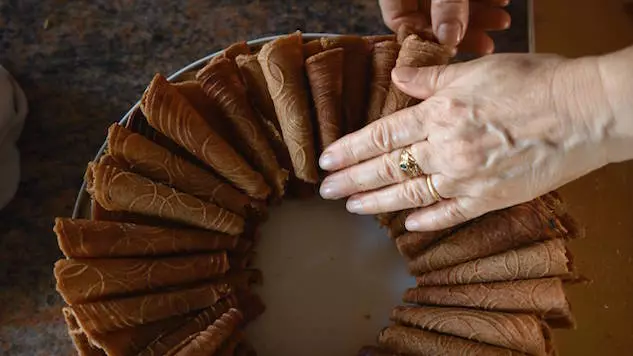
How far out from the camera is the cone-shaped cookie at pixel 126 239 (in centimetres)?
97

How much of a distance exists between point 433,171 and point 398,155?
0.17ft

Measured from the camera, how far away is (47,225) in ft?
4.06

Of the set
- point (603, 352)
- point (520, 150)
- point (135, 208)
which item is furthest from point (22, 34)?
point (603, 352)

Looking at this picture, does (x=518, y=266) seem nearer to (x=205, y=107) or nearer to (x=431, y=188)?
(x=431, y=188)

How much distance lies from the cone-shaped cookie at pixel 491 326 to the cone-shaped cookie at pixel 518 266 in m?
0.05

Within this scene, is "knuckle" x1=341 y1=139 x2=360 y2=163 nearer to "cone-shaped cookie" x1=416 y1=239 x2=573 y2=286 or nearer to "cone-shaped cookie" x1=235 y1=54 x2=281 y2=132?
"cone-shaped cookie" x1=235 y1=54 x2=281 y2=132

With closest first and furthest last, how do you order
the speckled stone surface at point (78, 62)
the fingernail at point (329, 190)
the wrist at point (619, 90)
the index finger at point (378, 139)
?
the wrist at point (619, 90)
the index finger at point (378, 139)
the fingernail at point (329, 190)
the speckled stone surface at point (78, 62)

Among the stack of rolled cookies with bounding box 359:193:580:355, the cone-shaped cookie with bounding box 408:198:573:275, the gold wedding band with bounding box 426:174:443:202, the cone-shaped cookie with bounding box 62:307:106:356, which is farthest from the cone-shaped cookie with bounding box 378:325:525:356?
the cone-shaped cookie with bounding box 62:307:106:356

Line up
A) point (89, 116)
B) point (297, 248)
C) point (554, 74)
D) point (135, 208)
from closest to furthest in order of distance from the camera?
point (554, 74) < point (135, 208) < point (297, 248) < point (89, 116)

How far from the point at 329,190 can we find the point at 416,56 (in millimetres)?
233

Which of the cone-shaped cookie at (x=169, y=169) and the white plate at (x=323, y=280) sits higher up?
the cone-shaped cookie at (x=169, y=169)

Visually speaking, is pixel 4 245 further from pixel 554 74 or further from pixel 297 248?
pixel 554 74

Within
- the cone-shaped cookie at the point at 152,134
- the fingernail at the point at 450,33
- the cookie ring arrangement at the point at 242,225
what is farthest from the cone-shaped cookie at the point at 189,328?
the fingernail at the point at 450,33

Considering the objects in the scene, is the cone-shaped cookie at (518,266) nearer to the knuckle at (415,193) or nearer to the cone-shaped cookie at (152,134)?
the knuckle at (415,193)
